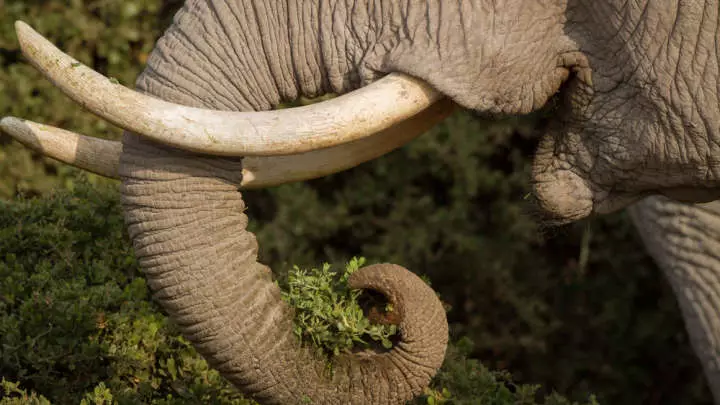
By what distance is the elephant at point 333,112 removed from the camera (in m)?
3.13

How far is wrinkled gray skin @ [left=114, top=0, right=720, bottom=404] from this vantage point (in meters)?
3.17

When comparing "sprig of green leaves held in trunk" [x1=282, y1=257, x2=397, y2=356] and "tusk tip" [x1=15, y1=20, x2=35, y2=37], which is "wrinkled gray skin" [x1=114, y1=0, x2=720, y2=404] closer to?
"sprig of green leaves held in trunk" [x1=282, y1=257, x2=397, y2=356]

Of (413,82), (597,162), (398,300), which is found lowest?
(398,300)

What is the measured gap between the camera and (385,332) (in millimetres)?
3496

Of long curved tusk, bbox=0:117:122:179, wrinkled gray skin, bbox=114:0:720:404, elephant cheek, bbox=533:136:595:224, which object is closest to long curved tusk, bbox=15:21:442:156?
wrinkled gray skin, bbox=114:0:720:404

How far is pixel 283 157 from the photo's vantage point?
3564 mm

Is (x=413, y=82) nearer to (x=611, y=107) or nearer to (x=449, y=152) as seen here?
(x=611, y=107)

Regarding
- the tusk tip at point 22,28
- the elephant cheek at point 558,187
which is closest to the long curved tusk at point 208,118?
the tusk tip at point 22,28

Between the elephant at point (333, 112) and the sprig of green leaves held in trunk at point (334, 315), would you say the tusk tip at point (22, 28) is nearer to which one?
the elephant at point (333, 112)

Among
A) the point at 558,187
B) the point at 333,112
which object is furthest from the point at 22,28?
the point at 558,187

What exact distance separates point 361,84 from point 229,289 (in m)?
0.57

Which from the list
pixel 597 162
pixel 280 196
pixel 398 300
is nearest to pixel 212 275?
pixel 398 300

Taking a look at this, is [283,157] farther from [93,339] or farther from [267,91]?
[93,339]

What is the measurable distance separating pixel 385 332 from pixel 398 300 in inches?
5.5
